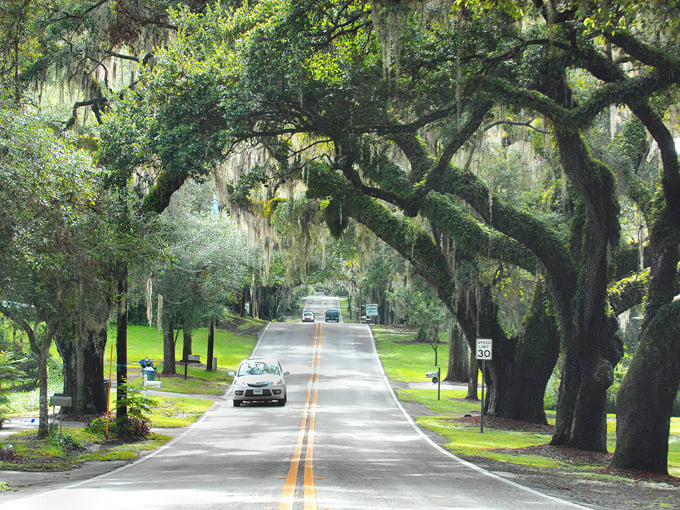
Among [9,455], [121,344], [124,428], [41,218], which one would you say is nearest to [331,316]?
[121,344]

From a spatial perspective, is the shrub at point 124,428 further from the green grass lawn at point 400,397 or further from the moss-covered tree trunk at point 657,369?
the moss-covered tree trunk at point 657,369

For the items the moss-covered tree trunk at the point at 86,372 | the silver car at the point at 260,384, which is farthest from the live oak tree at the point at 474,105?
the silver car at the point at 260,384

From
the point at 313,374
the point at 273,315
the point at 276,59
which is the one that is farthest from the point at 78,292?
the point at 273,315

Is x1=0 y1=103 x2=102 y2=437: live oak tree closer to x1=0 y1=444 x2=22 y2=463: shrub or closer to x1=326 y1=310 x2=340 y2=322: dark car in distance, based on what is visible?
x1=0 y1=444 x2=22 y2=463: shrub

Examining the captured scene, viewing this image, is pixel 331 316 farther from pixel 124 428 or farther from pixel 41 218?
pixel 41 218

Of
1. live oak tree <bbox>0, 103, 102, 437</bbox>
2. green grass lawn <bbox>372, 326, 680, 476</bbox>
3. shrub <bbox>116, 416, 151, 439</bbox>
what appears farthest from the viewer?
shrub <bbox>116, 416, 151, 439</bbox>

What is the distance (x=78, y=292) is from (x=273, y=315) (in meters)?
72.0

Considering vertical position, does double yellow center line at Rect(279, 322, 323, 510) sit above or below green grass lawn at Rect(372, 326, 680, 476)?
above

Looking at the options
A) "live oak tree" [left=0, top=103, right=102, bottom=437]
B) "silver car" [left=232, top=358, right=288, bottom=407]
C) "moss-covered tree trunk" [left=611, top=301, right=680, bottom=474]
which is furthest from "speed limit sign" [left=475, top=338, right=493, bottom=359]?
"live oak tree" [left=0, top=103, right=102, bottom=437]

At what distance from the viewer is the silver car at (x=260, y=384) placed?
82.0 feet

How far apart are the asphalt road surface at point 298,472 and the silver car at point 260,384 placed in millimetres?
616

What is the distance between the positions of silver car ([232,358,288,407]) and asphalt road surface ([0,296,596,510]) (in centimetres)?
62

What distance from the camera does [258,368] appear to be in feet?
84.0

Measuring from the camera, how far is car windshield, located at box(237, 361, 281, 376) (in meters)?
25.5
